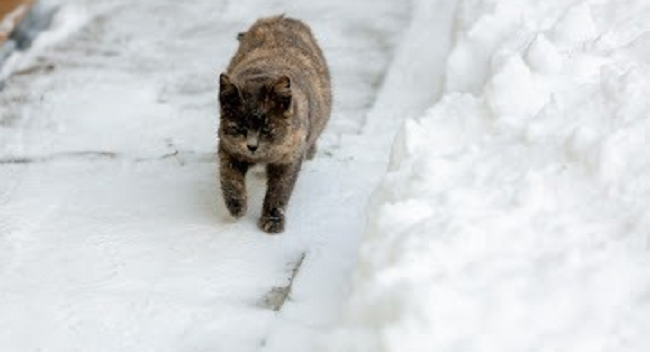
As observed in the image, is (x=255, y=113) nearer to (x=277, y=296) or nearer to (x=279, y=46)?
(x=277, y=296)

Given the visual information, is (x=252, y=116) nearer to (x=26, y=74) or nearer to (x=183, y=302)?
(x=183, y=302)

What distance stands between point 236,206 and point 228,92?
0.63 m

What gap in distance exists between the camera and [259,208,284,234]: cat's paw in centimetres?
487

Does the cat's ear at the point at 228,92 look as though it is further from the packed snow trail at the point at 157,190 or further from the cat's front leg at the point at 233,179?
the packed snow trail at the point at 157,190

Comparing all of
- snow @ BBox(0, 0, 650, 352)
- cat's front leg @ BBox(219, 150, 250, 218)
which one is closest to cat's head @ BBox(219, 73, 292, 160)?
cat's front leg @ BBox(219, 150, 250, 218)

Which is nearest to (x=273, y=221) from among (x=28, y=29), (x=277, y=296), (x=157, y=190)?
(x=277, y=296)

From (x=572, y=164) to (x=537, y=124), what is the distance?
0.29 meters

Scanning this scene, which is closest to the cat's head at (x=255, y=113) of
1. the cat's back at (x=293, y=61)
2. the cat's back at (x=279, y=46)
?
the cat's back at (x=293, y=61)

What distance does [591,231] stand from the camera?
335cm

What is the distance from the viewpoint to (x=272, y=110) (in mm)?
4598

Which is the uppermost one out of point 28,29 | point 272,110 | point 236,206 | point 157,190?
point 272,110

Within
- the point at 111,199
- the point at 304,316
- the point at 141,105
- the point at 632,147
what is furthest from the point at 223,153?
the point at 632,147

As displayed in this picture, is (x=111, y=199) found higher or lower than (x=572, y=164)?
lower

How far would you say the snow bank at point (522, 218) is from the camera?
10.2 feet
